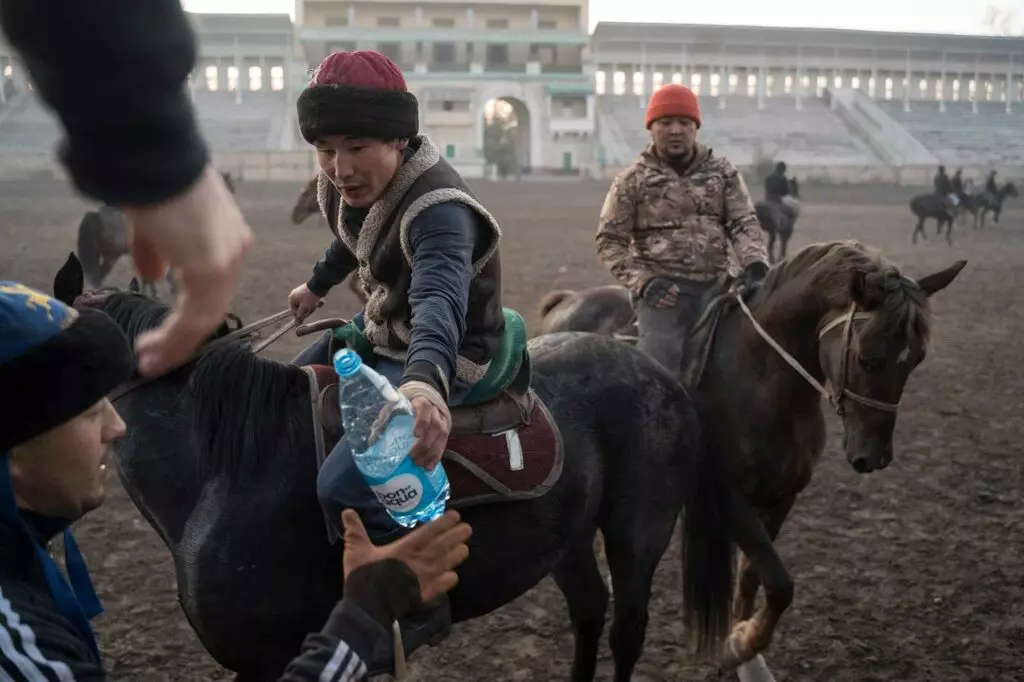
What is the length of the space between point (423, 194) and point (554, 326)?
2985 mm

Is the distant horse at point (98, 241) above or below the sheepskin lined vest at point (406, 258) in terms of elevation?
below

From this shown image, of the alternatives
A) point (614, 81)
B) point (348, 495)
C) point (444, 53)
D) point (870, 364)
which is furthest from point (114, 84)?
point (614, 81)

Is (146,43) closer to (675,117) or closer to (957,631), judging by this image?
(675,117)

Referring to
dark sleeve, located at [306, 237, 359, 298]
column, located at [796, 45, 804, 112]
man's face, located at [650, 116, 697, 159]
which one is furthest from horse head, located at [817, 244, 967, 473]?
column, located at [796, 45, 804, 112]

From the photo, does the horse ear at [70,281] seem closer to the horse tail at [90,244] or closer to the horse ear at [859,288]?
the horse ear at [859,288]

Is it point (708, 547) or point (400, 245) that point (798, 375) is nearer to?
point (708, 547)

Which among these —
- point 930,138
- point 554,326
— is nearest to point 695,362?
point 554,326

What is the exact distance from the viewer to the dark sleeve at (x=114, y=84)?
707 millimetres

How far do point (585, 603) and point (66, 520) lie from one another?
87.4 inches

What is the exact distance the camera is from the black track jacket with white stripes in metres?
1.04

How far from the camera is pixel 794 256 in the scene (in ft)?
11.4

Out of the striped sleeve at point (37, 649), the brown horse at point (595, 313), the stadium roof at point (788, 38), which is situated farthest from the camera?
the stadium roof at point (788, 38)

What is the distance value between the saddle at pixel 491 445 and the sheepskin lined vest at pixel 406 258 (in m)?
0.16

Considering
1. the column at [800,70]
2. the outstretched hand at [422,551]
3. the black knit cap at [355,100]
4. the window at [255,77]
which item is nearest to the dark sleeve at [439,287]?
the black knit cap at [355,100]
